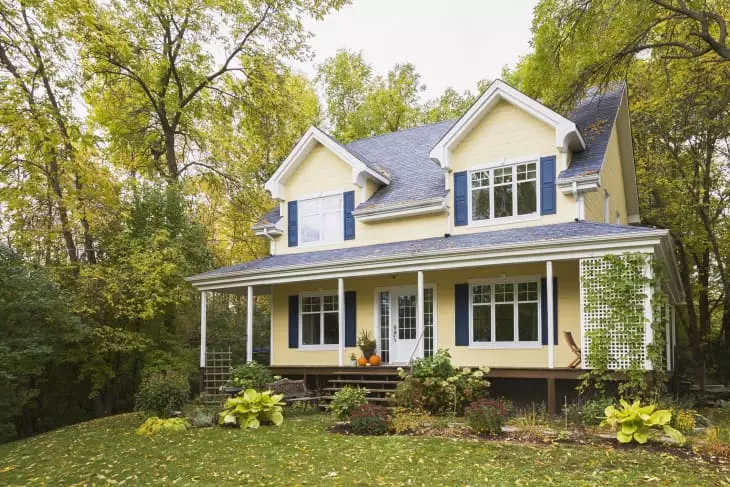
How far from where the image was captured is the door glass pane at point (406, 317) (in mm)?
15477

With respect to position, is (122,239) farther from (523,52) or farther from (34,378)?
(523,52)

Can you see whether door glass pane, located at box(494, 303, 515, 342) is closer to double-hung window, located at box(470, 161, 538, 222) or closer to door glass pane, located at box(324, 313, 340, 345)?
double-hung window, located at box(470, 161, 538, 222)

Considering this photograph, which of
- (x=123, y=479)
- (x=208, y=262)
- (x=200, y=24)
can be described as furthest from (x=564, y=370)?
(x=200, y=24)

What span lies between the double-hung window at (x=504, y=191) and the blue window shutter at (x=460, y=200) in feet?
0.51

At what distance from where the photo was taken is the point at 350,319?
53.6 ft

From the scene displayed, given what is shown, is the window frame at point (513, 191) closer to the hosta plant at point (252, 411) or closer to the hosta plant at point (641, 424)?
the hosta plant at point (641, 424)

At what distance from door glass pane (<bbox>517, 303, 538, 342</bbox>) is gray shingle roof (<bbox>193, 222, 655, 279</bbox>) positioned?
1708 millimetres

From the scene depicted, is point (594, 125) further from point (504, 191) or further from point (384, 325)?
point (384, 325)

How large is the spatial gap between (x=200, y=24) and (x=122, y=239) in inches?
387

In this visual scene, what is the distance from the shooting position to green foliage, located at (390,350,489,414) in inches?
452

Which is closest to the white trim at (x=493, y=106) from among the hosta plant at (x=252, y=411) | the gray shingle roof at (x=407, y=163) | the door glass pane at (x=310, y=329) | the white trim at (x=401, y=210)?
the white trim at (x=401, y=210)

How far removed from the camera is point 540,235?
499 inches

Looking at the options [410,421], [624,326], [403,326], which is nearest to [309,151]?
[403,326]

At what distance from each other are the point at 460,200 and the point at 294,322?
5.93m
